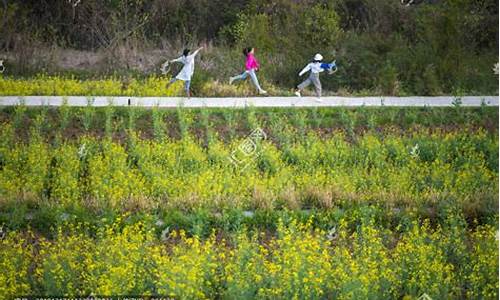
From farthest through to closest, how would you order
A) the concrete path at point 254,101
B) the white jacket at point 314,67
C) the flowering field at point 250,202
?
the white jacket at point 314,67 < the concrete path at point 254,101 < the flowering field at point 250,202

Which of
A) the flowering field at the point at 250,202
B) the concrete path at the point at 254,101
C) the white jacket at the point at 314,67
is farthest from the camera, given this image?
the white jacket at the point at 314,67

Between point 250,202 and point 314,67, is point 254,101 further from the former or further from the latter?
point 250,202

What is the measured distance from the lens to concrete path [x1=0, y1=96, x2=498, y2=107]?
15.9 meters

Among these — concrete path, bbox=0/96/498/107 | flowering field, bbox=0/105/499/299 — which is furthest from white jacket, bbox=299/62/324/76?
flowering field, bbox=0/105/499/299

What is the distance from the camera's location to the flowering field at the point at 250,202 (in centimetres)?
786

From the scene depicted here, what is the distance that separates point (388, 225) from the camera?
389 inches

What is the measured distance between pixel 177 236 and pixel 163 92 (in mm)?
7801

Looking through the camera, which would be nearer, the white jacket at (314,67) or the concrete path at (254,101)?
the concrete path at (254,101)

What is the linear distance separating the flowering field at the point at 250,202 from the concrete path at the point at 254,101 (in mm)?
710

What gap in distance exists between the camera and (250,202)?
10.5 metres

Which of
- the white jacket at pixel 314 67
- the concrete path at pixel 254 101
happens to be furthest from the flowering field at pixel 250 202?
the white jacket at pixel 314 67

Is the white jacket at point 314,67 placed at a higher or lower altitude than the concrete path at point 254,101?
higher

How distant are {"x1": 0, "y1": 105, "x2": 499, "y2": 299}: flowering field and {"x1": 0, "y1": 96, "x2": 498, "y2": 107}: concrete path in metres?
0.71

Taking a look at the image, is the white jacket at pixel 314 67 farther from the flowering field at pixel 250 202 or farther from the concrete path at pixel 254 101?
the flowering field at pixel 250 202
